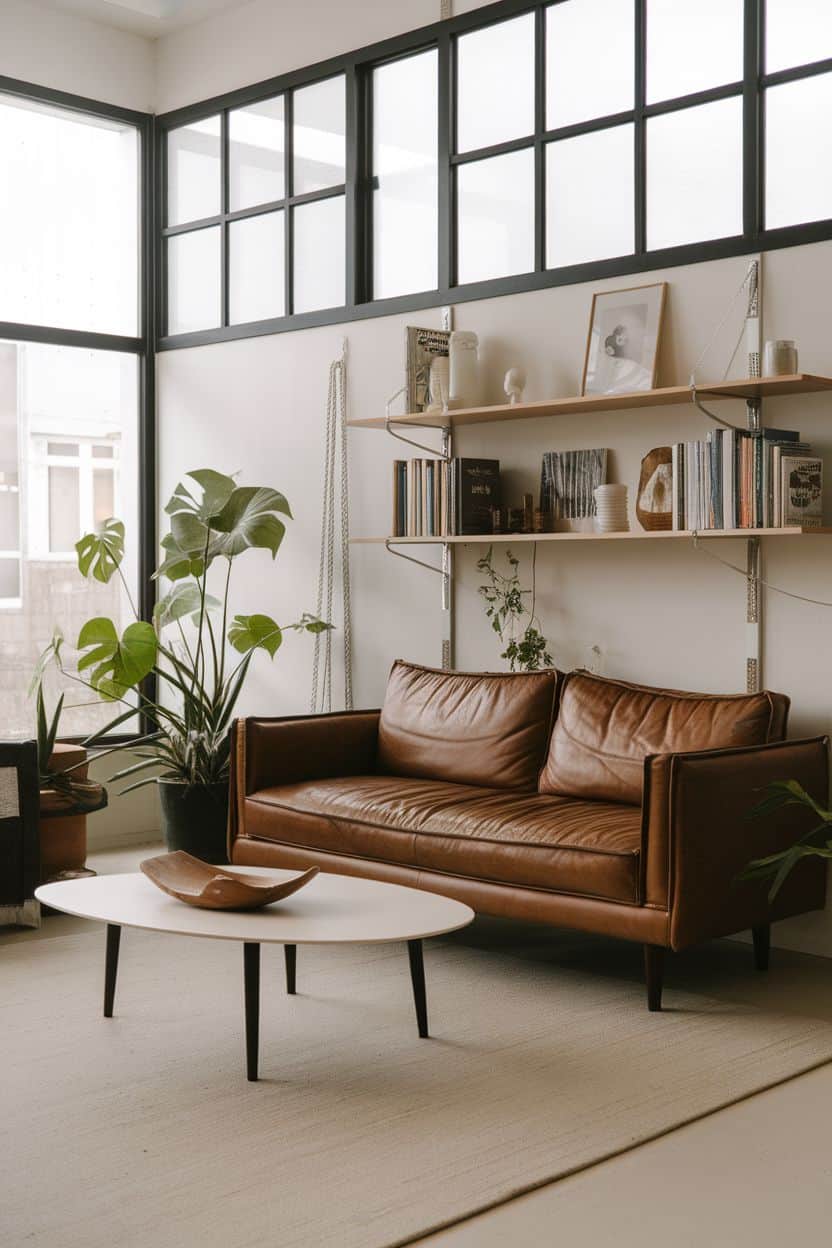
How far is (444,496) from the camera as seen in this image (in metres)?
5.07

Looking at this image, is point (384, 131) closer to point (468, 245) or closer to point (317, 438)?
point (468, 245)

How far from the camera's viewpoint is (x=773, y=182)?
14.5ft

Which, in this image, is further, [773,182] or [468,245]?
[468,245]

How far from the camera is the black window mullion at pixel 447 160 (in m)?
5.38

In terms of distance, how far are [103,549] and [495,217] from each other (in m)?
2.04

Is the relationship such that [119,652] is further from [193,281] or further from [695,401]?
[695,401]

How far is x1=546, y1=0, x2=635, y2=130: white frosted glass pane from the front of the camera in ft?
15.8

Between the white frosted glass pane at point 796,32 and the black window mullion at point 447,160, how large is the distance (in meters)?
1.37

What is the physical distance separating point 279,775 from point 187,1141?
211cm

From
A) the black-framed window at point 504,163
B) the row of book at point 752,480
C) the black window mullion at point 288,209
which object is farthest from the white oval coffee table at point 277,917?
the black window mullion at point 288,209

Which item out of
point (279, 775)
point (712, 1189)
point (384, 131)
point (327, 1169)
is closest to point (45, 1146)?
point (327, 1169)

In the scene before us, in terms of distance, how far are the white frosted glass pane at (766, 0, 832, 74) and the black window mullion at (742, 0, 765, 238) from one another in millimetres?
34

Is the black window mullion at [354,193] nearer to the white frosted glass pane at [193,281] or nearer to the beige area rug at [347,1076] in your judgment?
the white frosted glass pane at [193,281]

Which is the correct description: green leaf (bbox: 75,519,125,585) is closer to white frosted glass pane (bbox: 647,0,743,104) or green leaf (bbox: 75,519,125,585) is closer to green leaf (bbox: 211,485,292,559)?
green leaf (bbox: 211,485,292,559)
